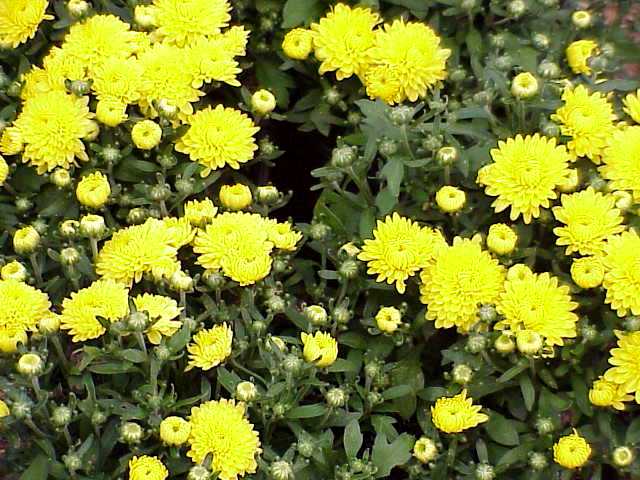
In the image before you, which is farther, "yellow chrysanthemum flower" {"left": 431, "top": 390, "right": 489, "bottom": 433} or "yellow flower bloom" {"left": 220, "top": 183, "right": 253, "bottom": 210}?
"yellow flower bloom" {"left": 220, "top": 183, "right": 253, "bottom": 210}

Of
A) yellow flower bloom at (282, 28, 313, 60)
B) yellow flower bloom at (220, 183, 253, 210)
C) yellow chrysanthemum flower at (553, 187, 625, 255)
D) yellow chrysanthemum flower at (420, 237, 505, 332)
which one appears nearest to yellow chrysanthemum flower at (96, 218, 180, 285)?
yellow flower bloom at (220, 183, 253, 210)

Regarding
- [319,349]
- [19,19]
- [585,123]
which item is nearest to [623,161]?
[585,123]

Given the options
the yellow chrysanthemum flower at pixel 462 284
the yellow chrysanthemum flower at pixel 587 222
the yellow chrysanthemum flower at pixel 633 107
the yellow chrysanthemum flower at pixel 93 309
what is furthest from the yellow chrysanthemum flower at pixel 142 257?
the yellow chrysanthemum flower at pixel 633 107

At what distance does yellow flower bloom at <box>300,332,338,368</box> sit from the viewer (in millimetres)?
2021

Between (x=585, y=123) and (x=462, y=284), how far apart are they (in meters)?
0.53

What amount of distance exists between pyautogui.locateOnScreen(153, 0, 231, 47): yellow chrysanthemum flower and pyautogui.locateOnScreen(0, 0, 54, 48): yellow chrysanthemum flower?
0.31 meters

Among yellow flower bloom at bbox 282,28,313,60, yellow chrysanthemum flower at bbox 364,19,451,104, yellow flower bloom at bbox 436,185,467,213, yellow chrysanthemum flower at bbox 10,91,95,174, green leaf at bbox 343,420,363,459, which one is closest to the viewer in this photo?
green leaf at bbox 343,420,363,459

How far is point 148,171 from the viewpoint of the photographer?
243 centimetres

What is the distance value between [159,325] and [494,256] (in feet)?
2.63

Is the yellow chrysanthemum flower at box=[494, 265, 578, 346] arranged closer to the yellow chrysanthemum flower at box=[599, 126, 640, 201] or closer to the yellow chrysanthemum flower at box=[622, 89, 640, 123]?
the yellow chrysanthemum flower at box=[599, 126, 640, 201]

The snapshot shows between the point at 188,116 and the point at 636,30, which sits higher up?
the point at 188,116

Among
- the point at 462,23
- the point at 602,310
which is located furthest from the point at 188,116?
the point at 602,310

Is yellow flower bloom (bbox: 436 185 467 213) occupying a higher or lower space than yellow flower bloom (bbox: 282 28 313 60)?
lower

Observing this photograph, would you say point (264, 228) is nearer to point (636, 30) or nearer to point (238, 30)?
point (238, 30)
